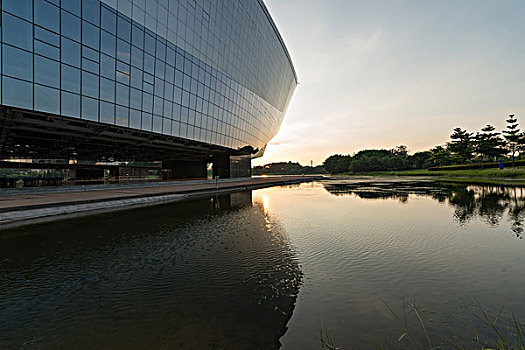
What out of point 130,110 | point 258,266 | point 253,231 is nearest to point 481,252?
point 258,266

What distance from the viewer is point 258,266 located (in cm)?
514

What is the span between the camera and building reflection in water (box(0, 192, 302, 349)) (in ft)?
9.46

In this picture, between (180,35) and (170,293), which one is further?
(180,35)

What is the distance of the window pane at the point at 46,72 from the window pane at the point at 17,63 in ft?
1.27

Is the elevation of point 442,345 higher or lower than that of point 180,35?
lower

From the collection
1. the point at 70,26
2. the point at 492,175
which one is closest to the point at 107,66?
the point at 70,26

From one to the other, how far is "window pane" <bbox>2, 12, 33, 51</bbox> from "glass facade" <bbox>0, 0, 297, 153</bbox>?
0.05 metres

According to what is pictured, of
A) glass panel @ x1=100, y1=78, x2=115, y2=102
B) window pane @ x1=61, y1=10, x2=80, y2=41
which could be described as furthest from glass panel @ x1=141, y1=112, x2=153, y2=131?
window pane @ x1=61, y1=10, x2=80, y2=41

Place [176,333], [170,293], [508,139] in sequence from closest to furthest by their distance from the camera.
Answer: [176,333], [170,293], [508,139]

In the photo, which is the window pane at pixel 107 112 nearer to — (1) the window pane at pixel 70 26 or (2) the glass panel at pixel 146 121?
(2) the glass panel at pixel 146 121

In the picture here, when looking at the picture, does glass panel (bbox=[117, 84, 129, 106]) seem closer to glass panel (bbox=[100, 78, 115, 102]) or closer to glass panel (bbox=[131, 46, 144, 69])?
glass panel (bbox=[100, 78, 115, 102])

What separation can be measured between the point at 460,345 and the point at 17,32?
2617 centimetres

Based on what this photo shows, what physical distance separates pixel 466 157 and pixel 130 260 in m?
92.5

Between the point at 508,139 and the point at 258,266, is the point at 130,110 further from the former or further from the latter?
the point at 508,139
